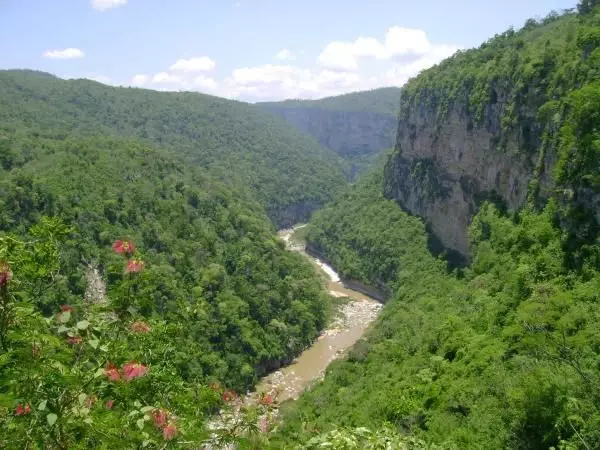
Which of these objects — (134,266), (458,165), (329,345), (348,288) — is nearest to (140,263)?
(134,266)

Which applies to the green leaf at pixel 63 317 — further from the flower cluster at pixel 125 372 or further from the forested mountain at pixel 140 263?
the flower cluster at pixel 125 372

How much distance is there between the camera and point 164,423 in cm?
574

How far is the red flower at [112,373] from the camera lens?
5.93 metres

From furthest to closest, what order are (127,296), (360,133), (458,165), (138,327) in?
(360,133), (458,165), (138,327), (127,296)

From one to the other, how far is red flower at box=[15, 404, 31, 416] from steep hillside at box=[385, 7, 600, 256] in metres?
27.5

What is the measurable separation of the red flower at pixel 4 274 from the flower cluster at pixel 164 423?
6.66 ft

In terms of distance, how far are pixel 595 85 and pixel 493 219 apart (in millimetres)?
16437

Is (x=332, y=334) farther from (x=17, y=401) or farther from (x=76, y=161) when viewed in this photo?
(x=17, y=401)

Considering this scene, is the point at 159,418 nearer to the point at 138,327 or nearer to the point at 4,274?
the point at 138,327

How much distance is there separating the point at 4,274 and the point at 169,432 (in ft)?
7.62

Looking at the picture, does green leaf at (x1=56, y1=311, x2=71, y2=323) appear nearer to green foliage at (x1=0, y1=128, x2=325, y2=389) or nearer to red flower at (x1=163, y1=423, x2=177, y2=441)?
red flower at (x1=163, y1=423, x2=177, y2=441)

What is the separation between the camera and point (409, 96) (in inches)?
3076

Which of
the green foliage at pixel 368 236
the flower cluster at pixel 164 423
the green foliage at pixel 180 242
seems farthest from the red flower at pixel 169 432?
the green foliage at pixel 368 236

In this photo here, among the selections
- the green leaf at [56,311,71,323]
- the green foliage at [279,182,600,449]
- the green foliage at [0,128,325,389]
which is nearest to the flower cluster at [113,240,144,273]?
the green leaf at [56,311,71,323]
